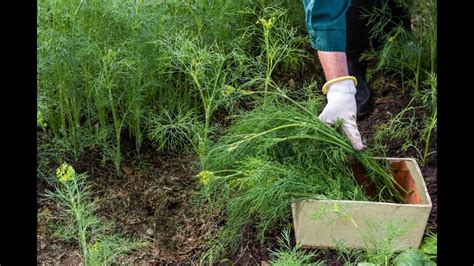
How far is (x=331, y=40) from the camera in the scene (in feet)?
8.88

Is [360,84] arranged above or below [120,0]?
below

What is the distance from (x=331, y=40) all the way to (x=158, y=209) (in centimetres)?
97

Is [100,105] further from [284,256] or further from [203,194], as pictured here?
[284,256]

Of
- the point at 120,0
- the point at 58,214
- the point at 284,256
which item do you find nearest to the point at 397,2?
the point at 120,0

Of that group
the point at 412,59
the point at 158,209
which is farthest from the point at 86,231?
the point at 412,59

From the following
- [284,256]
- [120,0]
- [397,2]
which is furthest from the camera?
[397,2]

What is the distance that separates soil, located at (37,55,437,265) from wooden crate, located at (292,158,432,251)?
0.27ft

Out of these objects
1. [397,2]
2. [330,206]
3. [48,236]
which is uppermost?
[397,2]

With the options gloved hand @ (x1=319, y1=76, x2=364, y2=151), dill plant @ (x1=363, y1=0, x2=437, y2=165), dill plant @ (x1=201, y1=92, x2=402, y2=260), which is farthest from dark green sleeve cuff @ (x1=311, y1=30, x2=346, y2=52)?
dill plant @ (x1=363, y1=0, x2=437, y2=165)

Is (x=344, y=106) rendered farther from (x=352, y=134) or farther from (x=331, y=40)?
(x=331, y=40)

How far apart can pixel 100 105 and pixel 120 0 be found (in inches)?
17.6

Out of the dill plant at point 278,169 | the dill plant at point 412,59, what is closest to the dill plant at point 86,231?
the dill plant at point 278,169

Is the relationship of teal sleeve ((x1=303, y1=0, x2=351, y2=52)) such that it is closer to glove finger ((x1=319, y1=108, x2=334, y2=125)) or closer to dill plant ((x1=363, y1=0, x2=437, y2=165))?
glove finger ((x1=319, y1=108, x2=334, y2=125))
